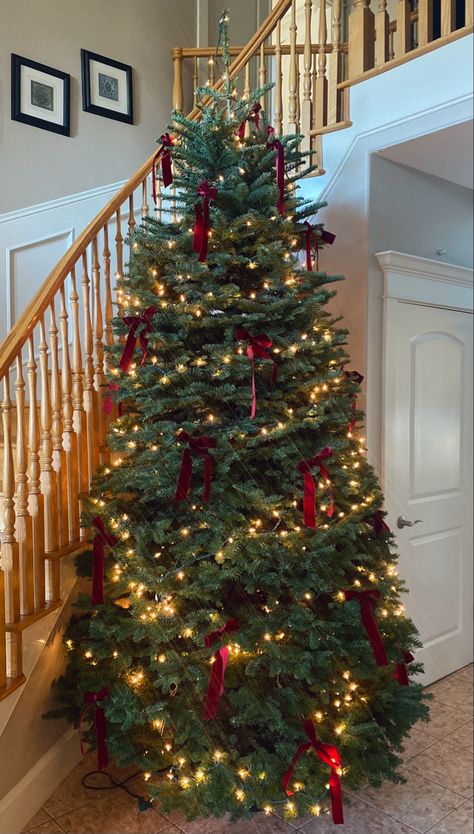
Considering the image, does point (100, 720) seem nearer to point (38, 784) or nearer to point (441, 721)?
point (38, 784)

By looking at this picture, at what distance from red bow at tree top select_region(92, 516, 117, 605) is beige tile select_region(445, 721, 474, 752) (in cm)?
170

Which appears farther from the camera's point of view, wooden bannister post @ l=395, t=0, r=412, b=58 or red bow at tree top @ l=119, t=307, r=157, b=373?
wooden bannister post @ l=395, t=0, r=412, b=58

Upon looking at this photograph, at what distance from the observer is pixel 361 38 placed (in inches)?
105

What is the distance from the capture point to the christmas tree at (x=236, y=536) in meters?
1.80

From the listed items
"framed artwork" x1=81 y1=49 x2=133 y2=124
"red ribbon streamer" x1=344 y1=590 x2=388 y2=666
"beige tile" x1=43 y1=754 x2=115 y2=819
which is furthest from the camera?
"framed artwork" x1=81 y1=49 x2=133 y2=124

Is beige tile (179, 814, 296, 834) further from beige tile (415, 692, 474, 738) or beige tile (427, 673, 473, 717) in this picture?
beige tile (427, 673, 473, 717)

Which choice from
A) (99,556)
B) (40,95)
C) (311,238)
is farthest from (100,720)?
(40,95)

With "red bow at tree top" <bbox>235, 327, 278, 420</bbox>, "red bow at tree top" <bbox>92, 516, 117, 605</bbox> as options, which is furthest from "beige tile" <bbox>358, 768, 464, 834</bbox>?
"red bow at tree top" <bbox>235, 327, 278, 420</bbox>

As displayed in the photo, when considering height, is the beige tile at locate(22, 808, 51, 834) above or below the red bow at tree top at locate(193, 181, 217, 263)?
below

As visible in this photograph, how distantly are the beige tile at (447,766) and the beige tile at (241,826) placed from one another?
0.63 metres

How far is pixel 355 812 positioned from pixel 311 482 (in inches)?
50.0

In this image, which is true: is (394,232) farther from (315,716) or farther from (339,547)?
(315,716)

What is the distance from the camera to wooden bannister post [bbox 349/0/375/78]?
267 cm

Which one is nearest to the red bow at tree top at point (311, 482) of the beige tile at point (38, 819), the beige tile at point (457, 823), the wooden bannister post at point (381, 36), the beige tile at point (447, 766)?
the beige tile at point (457, 823)
